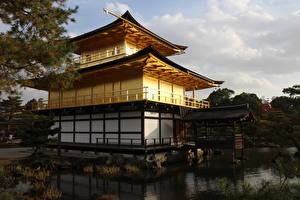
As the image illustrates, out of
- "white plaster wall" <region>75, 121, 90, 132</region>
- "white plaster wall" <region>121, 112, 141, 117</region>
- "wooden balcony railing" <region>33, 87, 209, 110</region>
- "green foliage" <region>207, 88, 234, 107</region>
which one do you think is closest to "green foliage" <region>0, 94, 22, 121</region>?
"wooden balcony railing" <region>33, 87, 209, 110</region>

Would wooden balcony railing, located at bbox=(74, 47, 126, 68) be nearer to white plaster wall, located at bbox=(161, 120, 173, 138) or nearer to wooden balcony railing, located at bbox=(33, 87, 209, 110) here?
wooden balcony railing, located at bbox=(33, 87, 209, 110)

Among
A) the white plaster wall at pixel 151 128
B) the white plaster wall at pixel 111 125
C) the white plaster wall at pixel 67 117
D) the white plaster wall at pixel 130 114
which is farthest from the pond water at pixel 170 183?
the white plaster wall at pixel 67 117

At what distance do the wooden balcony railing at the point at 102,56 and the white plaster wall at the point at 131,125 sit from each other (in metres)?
7.54

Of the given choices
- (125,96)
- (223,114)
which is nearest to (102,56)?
(125,96)

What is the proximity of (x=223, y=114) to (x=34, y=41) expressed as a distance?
1884cm

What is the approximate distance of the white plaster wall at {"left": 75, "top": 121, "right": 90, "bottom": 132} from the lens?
1166 inches

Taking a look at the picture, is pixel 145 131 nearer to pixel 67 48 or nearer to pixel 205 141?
pixel 205 141

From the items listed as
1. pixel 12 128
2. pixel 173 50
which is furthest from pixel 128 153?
pixel 12 128

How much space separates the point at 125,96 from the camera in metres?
26.7

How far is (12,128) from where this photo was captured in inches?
1939

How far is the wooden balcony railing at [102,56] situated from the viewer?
97.5 feet

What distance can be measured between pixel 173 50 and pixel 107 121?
13075mm

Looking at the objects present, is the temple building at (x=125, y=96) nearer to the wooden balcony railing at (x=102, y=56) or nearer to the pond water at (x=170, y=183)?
the wooden balcony railing at (x=102, y=56)

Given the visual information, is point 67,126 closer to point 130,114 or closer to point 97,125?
point 97,125
